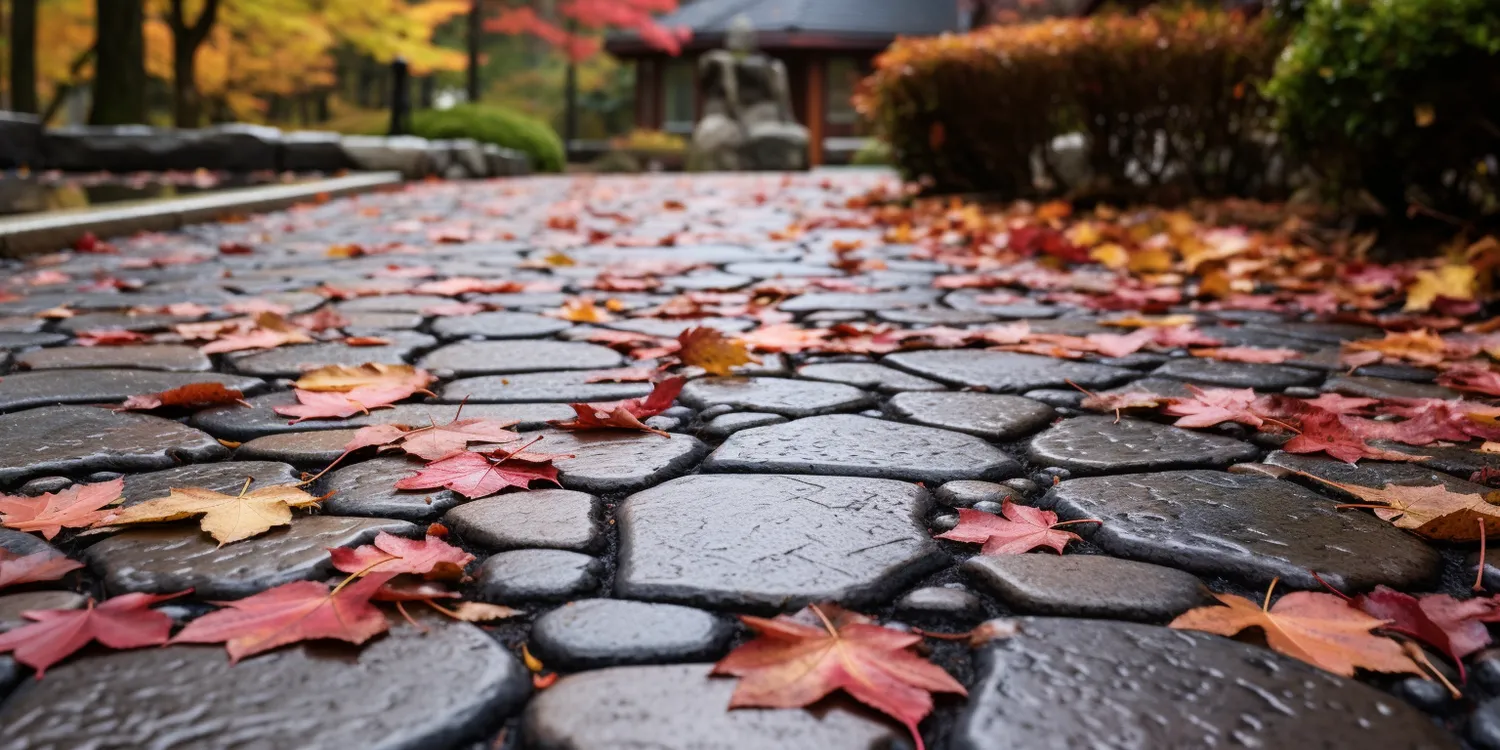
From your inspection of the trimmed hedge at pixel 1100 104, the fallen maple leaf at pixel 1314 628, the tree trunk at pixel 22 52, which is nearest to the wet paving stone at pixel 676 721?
the fallen maple leaf at pixel 1314 628

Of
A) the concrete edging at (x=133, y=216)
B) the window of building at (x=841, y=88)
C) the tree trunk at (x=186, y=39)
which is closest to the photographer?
the concrete edging at (x=133, y=216)

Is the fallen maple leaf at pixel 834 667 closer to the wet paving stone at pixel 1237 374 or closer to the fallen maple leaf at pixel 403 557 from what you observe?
the fallen maple leaf at pixel 403 557

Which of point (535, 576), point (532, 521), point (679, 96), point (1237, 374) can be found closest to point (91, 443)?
point (532, 521)

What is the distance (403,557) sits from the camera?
1.18 metres

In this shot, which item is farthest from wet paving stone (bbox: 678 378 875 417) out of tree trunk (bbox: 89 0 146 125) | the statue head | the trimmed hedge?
the statue head

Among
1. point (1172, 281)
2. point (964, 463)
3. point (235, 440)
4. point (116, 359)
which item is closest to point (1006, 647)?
point (964, 463)

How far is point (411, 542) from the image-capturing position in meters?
1.22

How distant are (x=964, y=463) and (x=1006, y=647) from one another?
2.04 ft

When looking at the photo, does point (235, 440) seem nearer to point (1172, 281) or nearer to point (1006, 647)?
point (1006, 647)

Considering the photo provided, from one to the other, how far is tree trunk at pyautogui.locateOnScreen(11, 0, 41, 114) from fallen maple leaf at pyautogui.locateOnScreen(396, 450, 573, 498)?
14.7 metres

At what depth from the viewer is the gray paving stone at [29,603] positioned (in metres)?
1.03

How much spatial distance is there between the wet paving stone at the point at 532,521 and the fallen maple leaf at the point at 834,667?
35 cm

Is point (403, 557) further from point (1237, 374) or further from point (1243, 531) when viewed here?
point (1237, 374)

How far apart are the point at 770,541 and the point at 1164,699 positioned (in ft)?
1.64
